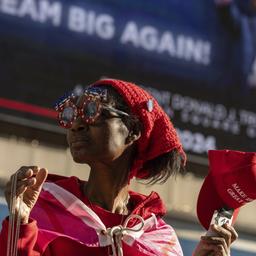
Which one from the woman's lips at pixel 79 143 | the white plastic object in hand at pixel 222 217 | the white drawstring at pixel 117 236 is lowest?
the white drawstring at pixel 117 236

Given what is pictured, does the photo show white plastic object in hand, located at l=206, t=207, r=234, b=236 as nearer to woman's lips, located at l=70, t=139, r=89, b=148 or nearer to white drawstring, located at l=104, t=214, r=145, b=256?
white drawstring, located at l=104, t=214, r=145, b=256

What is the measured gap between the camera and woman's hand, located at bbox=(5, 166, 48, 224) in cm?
248

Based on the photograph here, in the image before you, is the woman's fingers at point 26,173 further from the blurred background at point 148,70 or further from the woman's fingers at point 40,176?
the blurred background at point 148,70

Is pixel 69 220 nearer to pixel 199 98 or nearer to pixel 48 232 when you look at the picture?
pixel 48 232

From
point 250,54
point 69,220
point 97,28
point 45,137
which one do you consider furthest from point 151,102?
point 250,54

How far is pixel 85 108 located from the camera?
2.83 metres

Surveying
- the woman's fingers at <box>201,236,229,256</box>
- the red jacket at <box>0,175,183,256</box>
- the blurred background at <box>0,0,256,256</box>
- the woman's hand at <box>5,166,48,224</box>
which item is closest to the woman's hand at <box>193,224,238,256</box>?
the woman's fingers at <box>201,236,229,256</box>

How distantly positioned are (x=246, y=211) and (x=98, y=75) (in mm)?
1376

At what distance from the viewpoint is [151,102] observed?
2.95 metres

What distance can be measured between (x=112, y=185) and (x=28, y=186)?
44 cm

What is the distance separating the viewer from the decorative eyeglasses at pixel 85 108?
282cm

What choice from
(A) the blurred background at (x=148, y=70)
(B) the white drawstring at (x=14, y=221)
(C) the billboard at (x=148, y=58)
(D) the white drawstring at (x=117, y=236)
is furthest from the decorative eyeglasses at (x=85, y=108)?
(C) the billboard at (x=148, y=58)

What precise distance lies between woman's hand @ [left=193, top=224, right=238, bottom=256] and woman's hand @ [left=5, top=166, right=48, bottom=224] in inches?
17.9

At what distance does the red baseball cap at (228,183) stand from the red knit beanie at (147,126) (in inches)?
6.5
